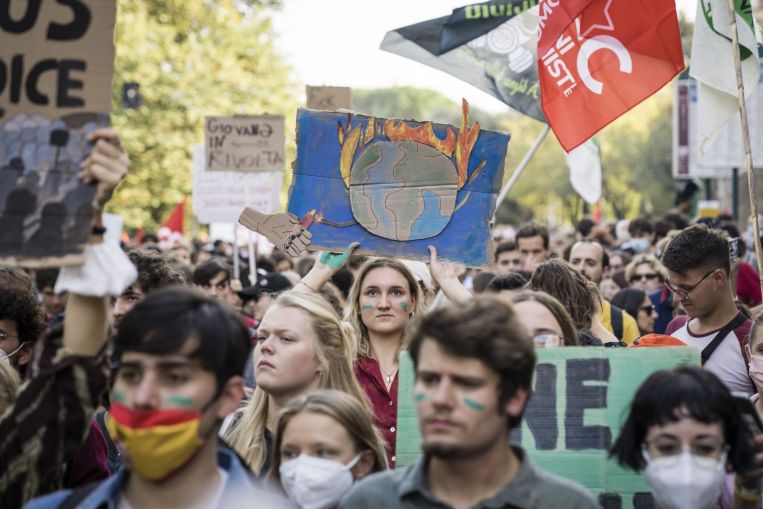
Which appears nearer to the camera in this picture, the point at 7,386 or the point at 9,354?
the point at 7,386

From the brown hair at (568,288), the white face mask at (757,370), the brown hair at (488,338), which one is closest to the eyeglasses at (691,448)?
the brown hair at (488,338)

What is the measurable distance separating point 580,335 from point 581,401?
1.42 m

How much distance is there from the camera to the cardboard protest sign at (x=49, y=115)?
363cm

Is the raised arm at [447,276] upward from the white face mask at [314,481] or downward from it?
upward

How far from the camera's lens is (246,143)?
A: 12195 mm

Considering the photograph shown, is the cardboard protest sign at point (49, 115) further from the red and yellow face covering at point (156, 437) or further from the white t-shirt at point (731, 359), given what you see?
the white t-shirt at point (731, 359)

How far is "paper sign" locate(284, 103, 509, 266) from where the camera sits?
6109mm

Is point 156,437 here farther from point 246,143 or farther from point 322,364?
point 246,143

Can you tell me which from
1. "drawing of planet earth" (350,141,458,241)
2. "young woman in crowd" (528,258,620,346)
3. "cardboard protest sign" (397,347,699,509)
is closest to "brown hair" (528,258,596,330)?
"young woman in crowd" (528,258,620,346)

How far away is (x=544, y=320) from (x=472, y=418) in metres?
1.72

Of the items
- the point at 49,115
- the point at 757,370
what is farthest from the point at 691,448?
the point at 49,115

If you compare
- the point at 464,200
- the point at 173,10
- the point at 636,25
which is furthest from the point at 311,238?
the point at 173,10

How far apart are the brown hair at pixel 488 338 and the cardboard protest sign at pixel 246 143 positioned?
29.1ft

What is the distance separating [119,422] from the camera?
333 cm
